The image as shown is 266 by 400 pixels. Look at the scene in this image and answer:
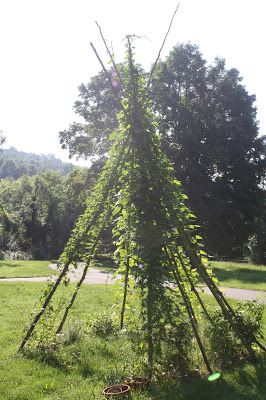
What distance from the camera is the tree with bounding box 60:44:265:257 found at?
89.2ft

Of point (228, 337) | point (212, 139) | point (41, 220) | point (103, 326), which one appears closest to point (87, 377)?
point (228, 337)

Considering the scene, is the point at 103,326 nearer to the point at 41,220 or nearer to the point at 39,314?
the point at 39,314

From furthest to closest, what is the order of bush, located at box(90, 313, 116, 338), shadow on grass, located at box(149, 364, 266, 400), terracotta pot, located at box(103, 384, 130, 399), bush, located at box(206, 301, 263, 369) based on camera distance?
bush, located at box(90, 313, 116, 338) < bush, located at box(206, 301, 263, 369) < shadow on grass, located at box(149, 364, 266, 400) < terracotta pot, located at box(103, 384, 130, 399)

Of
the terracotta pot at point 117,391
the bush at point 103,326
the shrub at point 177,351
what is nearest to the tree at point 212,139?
the bush at point 103,326

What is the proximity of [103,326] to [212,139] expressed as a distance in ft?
69.6

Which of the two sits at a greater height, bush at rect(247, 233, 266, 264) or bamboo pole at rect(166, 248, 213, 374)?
bush at rect(247, 233, 266, 264)

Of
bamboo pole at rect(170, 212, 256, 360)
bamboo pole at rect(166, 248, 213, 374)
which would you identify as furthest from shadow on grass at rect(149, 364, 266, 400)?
bamboo pole at rect(170, 212, 256, 360)

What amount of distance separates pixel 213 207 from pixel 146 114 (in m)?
20.4

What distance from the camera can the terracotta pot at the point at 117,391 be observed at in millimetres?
4930

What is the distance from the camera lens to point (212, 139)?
1083 inches

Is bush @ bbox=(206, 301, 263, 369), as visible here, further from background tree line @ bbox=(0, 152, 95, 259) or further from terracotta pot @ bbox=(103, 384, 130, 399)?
background tree line @ bbox=(0, 152, 95, 259)

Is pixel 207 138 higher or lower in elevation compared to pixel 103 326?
higher

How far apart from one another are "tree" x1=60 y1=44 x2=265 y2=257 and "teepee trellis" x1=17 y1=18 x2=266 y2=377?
1943 cm

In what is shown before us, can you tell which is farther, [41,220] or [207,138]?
[41,220]
